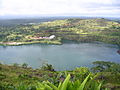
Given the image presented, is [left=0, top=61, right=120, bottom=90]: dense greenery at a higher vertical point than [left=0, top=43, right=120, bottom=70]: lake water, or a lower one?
higher

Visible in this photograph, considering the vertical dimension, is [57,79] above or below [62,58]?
above

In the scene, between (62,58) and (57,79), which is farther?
(62,58)

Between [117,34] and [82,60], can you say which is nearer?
[82,60]

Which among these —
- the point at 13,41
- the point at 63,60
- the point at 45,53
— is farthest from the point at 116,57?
the point at 13,41

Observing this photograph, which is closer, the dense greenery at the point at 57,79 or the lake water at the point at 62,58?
the dense greenery at the point at 57,79

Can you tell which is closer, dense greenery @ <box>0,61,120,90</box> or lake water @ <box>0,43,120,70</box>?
dense greenery @ <box>0,61,120,90</box>

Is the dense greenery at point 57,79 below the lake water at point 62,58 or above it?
above

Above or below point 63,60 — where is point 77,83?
above

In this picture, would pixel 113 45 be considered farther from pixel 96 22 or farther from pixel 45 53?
pixel 96 22
